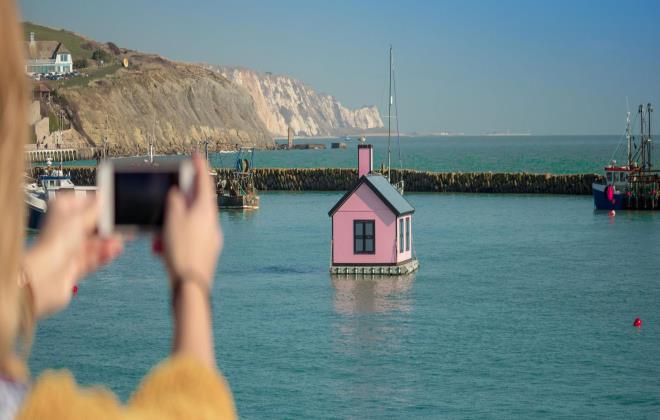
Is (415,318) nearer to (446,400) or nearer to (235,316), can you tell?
(235,316)

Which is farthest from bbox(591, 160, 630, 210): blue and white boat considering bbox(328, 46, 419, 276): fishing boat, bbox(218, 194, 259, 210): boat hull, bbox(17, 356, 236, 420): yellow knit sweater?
bbox(17, 356, 236, 420): yellow knit sweater

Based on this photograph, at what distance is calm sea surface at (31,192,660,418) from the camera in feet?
59.7

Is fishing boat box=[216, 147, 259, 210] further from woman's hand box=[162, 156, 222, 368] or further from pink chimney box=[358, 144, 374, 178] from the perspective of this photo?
woman's hand box=[162, 156, 222, 368]

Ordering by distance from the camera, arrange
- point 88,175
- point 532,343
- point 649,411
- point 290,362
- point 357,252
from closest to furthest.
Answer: point 649,411 < point 290,362 < point 532,343 < point 357,252 < point 88,175

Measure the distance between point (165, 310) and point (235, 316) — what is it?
94.0 inches

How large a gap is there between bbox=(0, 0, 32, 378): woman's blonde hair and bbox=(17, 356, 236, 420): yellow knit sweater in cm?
4

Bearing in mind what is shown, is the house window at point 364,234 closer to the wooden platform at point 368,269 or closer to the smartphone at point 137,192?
the wooden platform at point 368,269

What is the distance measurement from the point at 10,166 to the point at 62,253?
0.70ft

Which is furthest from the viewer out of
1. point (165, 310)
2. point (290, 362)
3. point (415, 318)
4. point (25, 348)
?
point (165, 310)

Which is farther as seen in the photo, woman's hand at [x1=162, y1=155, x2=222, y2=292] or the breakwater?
the breakwater

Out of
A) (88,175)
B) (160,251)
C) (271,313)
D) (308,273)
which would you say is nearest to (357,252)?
(308,273)

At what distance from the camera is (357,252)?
31969 mm

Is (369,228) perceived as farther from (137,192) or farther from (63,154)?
(63,154)

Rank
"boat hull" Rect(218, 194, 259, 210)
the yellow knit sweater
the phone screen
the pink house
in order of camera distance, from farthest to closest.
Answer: "boat hull" Rect(218, 194, 259, 210)
the pink house
the phone screen
the yellow knit sweater
